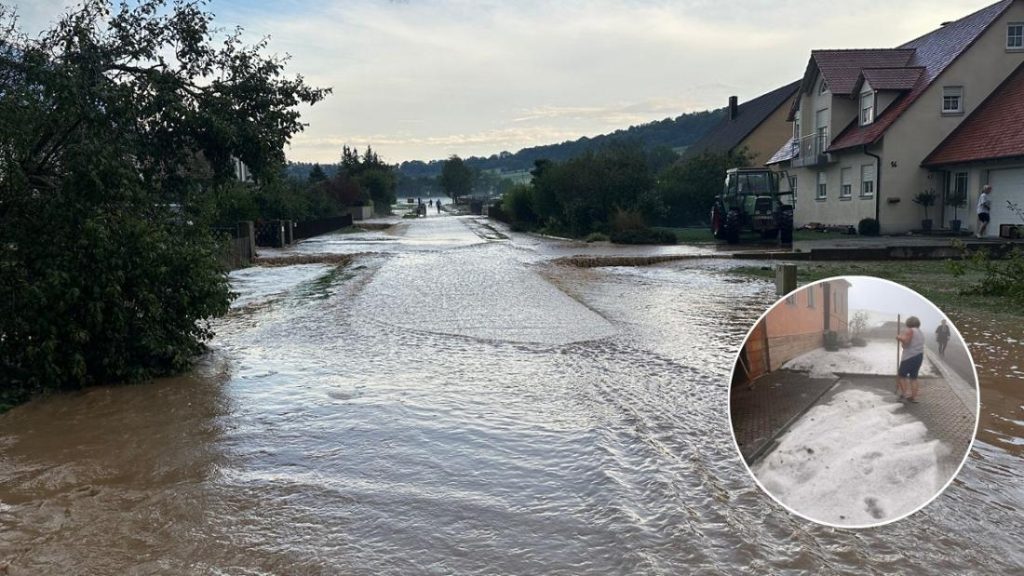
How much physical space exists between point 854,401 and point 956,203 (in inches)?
1255

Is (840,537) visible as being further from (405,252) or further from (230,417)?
(405,252)

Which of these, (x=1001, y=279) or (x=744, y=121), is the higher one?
(x=744, y=121)

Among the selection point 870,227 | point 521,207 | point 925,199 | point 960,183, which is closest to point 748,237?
point 870,227

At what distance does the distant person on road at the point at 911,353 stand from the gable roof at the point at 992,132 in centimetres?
2847

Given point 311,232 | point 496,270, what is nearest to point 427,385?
point 496,270

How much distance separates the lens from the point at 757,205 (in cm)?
Answer: 2850

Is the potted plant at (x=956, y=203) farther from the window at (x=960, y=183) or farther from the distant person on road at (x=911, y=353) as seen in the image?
the distant person on road at (x=911, y=353)

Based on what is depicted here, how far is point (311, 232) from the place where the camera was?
4397 cm

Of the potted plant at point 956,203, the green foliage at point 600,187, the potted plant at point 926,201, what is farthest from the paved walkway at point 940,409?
the green foliage at point 600,187

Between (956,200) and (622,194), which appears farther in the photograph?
(622,194)

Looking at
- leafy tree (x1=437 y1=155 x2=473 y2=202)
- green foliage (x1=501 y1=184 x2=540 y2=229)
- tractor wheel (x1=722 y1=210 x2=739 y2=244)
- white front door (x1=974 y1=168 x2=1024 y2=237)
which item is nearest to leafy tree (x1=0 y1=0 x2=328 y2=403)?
tractor wheel (x1=722 y1=210 x2=739 y2=244)

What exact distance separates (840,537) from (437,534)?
2.31m

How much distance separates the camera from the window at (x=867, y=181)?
33.3 metres

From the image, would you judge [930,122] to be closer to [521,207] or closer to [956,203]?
[956,203]
